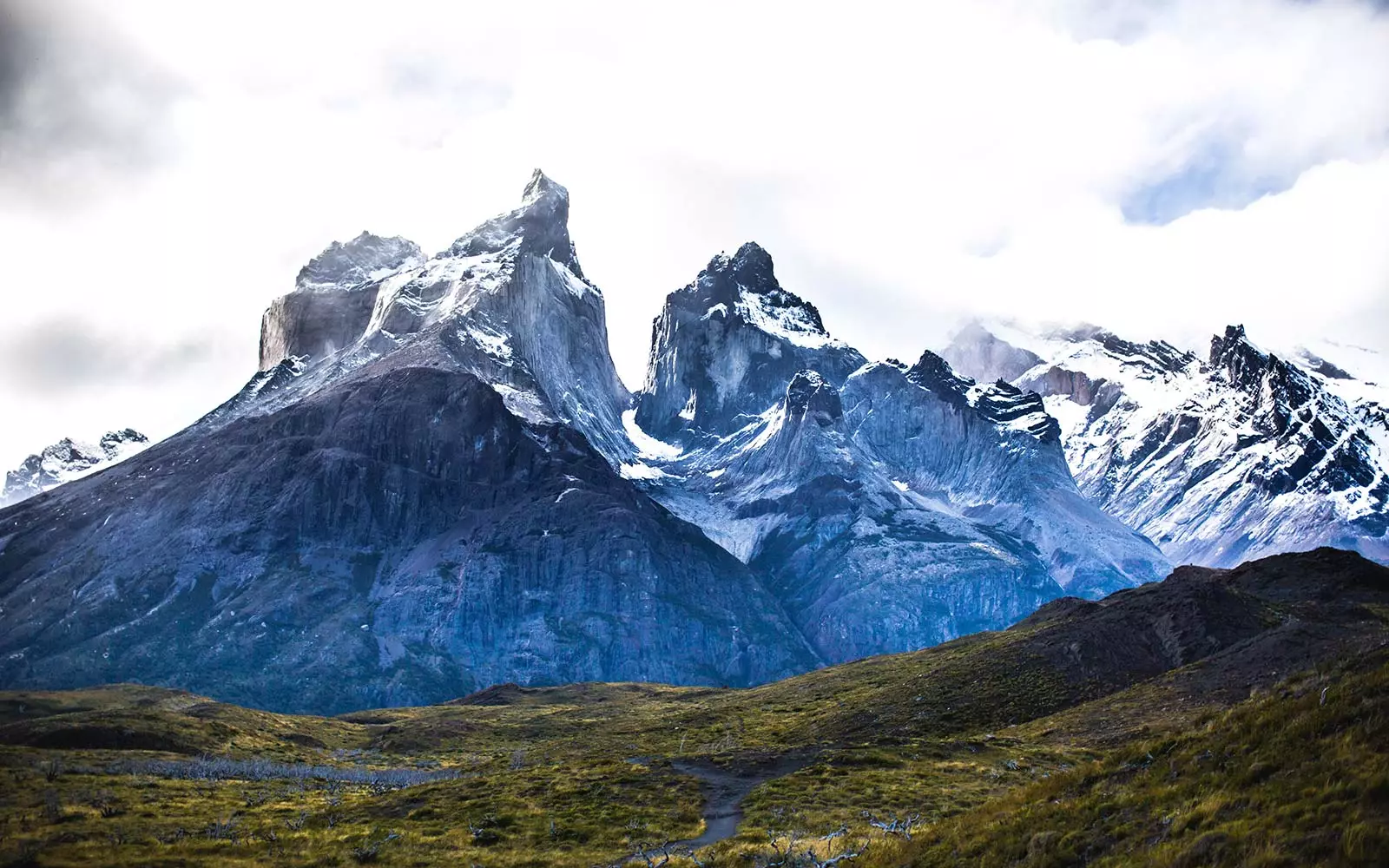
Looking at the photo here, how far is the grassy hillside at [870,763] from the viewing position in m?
32.4

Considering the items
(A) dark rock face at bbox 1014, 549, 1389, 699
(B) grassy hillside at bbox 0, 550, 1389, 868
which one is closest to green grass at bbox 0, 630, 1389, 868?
(B) grassy hillside at bbox 0, 550, 1389, 868

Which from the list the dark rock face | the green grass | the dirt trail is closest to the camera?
the green grass

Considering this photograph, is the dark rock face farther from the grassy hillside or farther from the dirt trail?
the dirt trail

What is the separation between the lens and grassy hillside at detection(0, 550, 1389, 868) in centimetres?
3238

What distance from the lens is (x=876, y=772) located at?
81812 mm

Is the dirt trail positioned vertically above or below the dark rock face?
below

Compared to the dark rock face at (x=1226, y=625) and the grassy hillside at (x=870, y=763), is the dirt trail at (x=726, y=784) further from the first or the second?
the dark rock face at (x=1226, y=625)

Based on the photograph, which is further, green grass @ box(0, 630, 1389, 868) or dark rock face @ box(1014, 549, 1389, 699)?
dark rock face @ box(1014, 549, 1389, 699)

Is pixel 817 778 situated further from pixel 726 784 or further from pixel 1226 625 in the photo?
pixel 1226 625

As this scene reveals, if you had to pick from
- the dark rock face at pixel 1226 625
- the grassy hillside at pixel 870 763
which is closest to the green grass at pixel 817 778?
the grassy hillside at pixel 870 763

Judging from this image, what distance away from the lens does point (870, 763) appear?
284 ft

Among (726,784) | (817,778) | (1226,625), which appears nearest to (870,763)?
(817,778)

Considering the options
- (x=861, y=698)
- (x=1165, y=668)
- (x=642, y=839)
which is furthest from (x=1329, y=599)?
(x=642, y=839)

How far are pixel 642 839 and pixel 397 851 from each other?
15098mm
